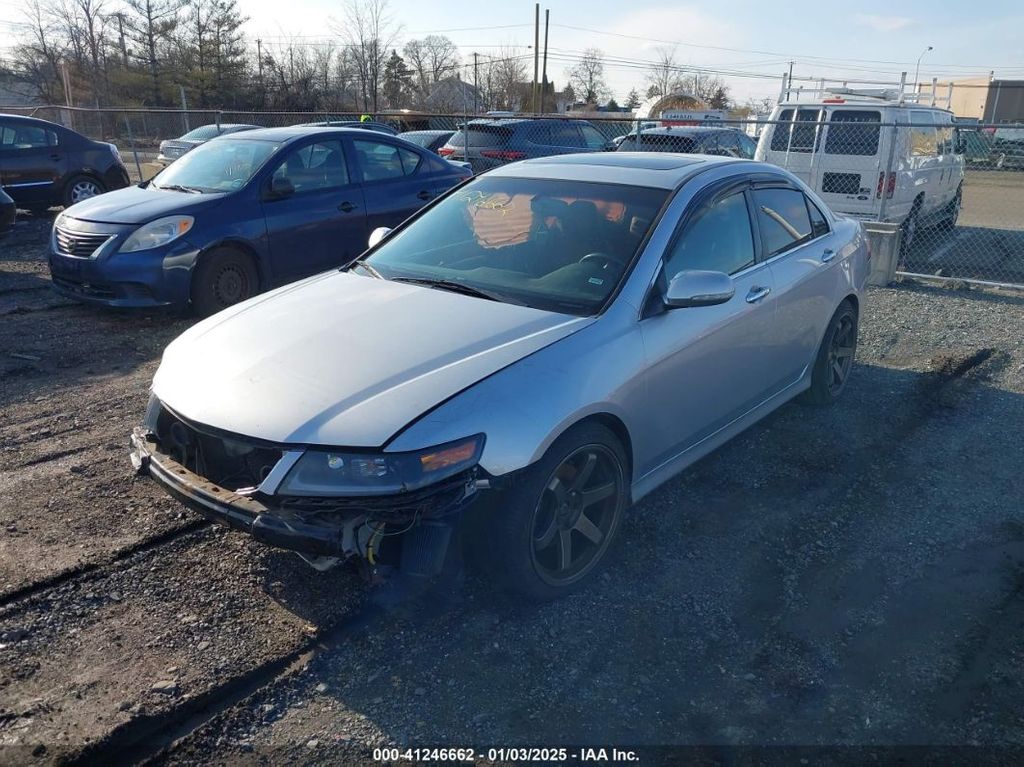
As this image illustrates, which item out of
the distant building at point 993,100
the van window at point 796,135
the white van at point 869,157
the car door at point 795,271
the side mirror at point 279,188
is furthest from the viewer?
the distant building at point 993,100

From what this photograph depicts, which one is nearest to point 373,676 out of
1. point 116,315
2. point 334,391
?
point 334,391

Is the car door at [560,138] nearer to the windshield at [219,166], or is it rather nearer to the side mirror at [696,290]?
the windshield at [219,166]

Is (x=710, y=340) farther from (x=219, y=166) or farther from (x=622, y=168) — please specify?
(x=219, y=166)

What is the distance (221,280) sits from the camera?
735cm

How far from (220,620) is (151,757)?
0.69 metres

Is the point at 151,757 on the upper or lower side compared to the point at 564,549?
lower

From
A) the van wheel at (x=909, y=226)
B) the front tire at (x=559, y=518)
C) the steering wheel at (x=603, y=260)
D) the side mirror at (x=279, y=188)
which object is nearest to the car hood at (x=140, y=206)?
the side mirror at (x=279, y=188)

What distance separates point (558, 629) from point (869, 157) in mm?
9952

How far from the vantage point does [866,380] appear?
6.37 metres

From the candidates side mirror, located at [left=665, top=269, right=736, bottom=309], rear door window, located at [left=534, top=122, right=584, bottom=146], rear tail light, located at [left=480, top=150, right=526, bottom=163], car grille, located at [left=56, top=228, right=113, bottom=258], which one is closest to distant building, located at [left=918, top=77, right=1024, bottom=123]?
rear door window, located at [left=534, top=122, right=584, bottom=146]

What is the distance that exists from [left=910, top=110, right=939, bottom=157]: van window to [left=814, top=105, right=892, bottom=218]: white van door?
1.58 feet

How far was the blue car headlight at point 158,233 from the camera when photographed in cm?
700

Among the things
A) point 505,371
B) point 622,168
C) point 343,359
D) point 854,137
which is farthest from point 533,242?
point 854,137

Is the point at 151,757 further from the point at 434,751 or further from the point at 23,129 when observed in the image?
the point at 23,129
